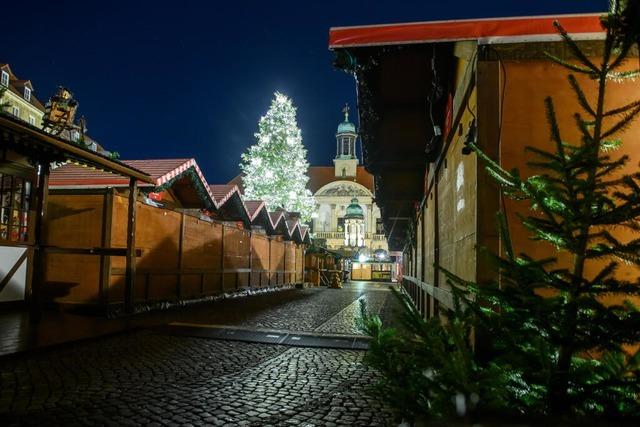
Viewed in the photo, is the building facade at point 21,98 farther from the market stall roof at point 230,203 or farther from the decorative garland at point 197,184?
the decorative garland at point 197,184

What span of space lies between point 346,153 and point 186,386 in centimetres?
6746

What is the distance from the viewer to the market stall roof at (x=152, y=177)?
37.1ft

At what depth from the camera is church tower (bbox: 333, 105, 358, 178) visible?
69.8m

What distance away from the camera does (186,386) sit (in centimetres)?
443

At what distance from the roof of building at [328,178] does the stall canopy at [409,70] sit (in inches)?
2286

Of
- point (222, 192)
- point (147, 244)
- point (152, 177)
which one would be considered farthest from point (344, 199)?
point (147, 244)

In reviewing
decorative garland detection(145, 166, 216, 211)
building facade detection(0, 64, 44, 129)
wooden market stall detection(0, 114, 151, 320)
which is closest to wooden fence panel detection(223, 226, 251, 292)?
decorative garland detection(145, 166, 216, 211)

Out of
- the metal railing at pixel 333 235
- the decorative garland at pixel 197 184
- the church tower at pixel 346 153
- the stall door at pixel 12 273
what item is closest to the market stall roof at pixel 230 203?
the decorative garland at pixel 197 184

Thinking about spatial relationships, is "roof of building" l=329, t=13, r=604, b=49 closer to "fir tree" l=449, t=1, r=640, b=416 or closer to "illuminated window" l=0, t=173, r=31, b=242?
"fir tree" l=449, t=1, r=640, b=416

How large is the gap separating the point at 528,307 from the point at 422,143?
7400 millimetres

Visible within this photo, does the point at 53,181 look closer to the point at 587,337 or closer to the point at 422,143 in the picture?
the point at 422,143

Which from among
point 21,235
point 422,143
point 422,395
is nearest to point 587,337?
point 422,395

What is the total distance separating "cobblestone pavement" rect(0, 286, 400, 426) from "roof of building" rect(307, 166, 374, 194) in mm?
62579

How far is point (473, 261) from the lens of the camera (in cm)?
437
